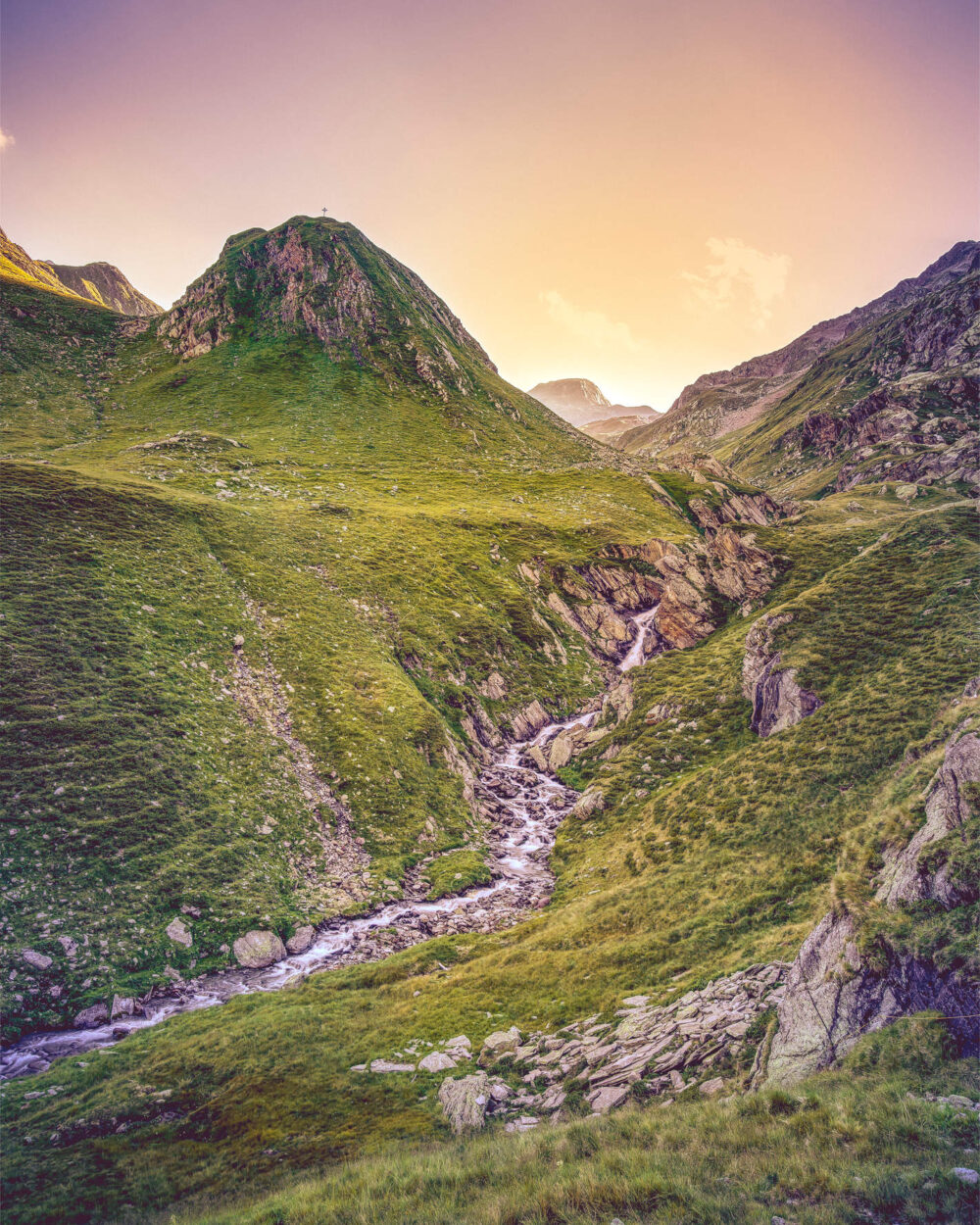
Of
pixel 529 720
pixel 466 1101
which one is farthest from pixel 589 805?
pixel 466 1101

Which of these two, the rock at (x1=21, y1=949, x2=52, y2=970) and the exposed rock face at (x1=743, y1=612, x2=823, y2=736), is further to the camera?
the exposed rock face at (x1=743, y1=612, x2=823, y2=736)

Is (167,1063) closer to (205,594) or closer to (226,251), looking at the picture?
(205,594)

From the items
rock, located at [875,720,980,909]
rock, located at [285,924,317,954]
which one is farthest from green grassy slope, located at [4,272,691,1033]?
rock, located at [875,720,980,909]

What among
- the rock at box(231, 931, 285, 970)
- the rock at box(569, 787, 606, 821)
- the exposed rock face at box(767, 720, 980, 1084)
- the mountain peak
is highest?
the mountain peak

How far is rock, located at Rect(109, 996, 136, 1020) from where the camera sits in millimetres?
21875

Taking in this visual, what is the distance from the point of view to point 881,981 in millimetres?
12133

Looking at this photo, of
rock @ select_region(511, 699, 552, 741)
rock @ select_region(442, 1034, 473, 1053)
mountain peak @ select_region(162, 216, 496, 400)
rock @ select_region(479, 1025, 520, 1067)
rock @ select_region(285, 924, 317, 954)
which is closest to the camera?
rock @ select_region(479, 1025, 520, 1067)

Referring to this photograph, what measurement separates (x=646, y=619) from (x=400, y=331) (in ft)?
398

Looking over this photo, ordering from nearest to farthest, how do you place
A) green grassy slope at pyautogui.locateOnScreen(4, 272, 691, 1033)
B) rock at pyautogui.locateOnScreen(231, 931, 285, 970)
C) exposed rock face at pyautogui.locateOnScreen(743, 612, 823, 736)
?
green grassy slope at pyautogui.locateOnScreen(4, 272, 691, 1033), rock at pyautogui.locateOnScreen(231, 931, 285, 970), exposed rock face at pyautogui.locateOnScreen(743, 612, 823, 736)

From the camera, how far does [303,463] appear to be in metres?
94.9

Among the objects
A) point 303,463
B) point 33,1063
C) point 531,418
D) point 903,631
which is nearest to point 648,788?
point 903,631

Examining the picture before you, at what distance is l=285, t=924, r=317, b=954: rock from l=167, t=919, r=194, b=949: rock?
199 inches

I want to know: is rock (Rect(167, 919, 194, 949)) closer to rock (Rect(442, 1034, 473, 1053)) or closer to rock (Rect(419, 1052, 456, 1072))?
rock (Rect(419, 1052, 456, 1072))

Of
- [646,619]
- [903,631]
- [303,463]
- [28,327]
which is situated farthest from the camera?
[28,327]
